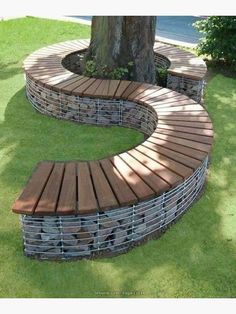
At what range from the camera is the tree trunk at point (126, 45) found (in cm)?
766

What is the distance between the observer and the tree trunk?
7.66m

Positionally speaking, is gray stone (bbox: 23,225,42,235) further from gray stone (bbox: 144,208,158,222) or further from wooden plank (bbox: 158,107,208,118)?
wooden plank (bbox: 158,107,208,118)

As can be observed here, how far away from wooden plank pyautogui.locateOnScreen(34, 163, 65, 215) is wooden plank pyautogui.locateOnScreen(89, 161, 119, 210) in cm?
38

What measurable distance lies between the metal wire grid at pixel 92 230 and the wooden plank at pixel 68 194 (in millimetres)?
128

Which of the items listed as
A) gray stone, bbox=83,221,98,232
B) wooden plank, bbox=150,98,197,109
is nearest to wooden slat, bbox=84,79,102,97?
wooden plank, bbox=150,98,197,109

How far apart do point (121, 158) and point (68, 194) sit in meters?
0.98

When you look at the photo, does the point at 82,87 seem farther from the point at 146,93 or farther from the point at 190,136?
the point at 190,136

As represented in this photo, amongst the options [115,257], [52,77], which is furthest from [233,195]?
[52,77]

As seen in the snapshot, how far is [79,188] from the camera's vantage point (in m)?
4.37

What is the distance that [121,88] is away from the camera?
715 centimetres

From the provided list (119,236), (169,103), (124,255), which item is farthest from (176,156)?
(169,103)

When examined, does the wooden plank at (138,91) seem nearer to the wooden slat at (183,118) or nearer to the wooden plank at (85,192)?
the wooden slat at (183,118)

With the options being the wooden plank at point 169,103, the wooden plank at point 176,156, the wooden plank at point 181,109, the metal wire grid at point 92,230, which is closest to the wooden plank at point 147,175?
the metal wire grid at point 92,230

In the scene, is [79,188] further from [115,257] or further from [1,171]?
[1,171]
